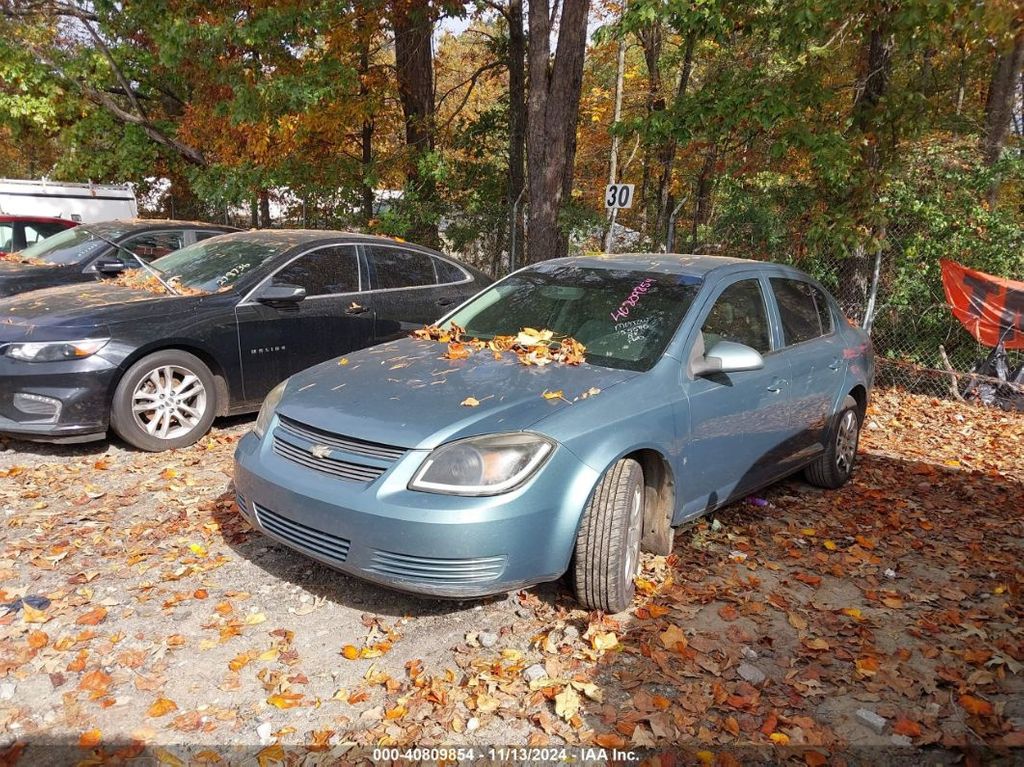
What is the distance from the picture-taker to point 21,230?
1116 centimetres

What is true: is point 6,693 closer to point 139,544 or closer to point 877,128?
point 139,544

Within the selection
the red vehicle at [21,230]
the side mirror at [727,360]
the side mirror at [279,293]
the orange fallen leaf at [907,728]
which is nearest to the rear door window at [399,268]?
the side mirror at [279,293]

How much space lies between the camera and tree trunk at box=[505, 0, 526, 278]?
14.1 m

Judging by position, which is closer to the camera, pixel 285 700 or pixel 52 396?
pixel 285 700

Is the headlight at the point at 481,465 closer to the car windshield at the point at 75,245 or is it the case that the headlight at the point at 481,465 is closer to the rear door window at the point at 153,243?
the car windshield at the point at 75,245

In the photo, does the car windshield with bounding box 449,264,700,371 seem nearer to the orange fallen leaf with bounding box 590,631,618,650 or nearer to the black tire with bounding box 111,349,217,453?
the orange fallen leaf with bounding box 590,631,618,650

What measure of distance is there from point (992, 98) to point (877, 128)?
26.6 feet

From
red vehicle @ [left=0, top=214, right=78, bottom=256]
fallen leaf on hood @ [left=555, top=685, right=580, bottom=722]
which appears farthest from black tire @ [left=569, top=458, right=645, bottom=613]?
red vehicle @ [left=0, top=214, right=78, bottom=256]

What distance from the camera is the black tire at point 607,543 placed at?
320 centimetres

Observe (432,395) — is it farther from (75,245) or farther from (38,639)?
(75,245)

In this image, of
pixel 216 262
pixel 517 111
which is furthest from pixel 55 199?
pixel 216 262

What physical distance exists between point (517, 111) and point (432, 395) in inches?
499

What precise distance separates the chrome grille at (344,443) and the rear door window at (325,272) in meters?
2.94

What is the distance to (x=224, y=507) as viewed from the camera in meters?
4.53
